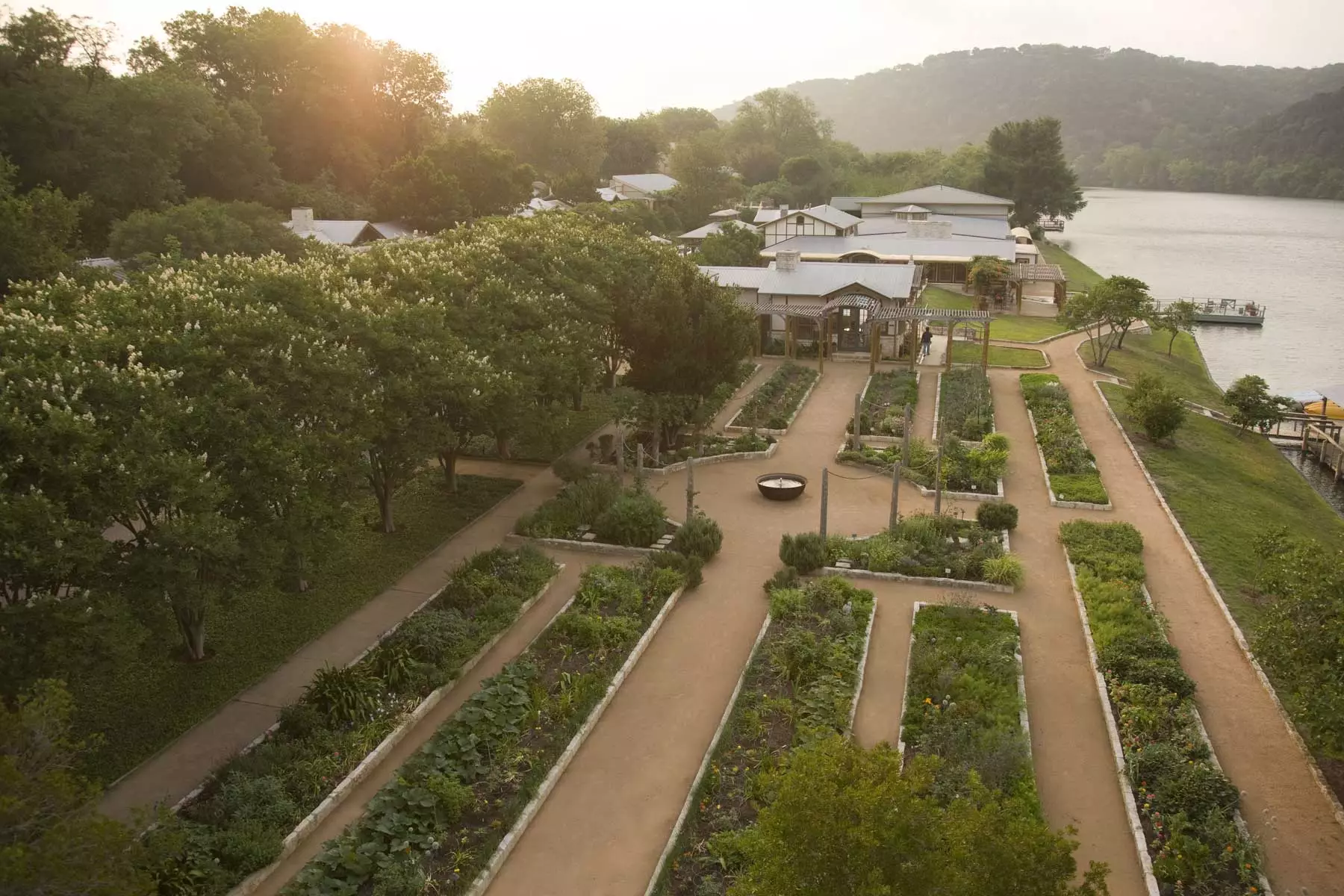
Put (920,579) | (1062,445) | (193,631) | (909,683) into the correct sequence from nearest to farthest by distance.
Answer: (909,683) < (193,631) < (920,579) < (1062,445)

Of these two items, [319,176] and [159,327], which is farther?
[319,176]

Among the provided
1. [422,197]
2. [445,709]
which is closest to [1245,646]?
[445,709]

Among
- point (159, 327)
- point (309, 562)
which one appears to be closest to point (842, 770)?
point (309, 562)

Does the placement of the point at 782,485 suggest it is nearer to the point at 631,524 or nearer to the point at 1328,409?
the point at 631,524

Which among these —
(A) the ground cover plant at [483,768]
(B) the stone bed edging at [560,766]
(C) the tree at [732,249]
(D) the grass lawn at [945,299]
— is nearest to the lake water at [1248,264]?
(D) the grass lawn at [945,299]

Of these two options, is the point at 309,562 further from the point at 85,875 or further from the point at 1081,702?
the point at 1081,702

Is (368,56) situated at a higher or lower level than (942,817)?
higher

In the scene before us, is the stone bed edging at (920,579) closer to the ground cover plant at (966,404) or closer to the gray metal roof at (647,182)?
the ground cover plant at (966,404)

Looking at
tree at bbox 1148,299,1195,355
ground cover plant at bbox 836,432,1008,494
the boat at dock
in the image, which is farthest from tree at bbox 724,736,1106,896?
the boat at dock
